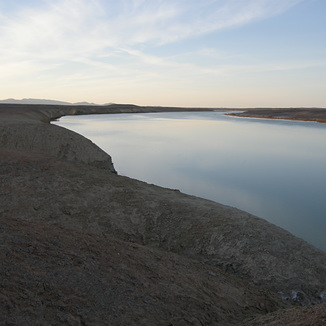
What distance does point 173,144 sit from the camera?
39406 millimetres

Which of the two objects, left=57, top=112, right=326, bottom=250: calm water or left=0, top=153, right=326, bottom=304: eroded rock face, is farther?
left=57, top=112, right=326, bottom=250: calm water

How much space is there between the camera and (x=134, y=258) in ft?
22.4

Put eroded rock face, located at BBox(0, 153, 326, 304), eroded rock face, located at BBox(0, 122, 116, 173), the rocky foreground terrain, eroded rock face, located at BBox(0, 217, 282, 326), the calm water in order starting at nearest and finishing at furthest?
eroded rock face, located at BBox(0, 217, 282, 326), the rocky foreground terrain, eroded rock face, located at BBox(0, 153, 326, 304), the calm water, eroded rock face, located at BBox(0, 122, 116, 173)

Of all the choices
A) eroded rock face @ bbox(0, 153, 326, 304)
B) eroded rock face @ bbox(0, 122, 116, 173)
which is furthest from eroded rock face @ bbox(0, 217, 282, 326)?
eroded rock face @ bbox(0, 122, 116, 173)

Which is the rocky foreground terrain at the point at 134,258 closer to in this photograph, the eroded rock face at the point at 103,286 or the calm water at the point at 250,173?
the eroded rock face at the point at 103,286

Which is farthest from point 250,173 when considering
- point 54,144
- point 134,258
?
point 134,258

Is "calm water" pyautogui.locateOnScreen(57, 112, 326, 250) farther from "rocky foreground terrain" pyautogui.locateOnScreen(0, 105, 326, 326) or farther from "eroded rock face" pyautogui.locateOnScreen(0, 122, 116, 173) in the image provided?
"rocky foreground terrain" pyautogui.locateOnScreen(0, 105, 326, 326)

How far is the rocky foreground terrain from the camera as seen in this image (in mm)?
4660

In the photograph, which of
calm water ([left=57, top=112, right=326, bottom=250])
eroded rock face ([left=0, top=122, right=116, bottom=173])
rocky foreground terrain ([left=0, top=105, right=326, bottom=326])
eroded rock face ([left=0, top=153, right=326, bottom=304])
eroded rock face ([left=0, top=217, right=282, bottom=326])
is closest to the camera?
eroded rock face ([left=0, top=217, right=282, bottom=326])

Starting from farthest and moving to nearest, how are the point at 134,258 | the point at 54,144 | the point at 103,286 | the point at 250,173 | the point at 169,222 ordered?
the point at 250,173 → the point at 54,144 → the point at 169,222 → the point at 134,258 → the point at 103,286

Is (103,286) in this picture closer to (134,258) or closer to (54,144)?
(134,258)

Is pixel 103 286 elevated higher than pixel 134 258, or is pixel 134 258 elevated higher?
pixel 103 286

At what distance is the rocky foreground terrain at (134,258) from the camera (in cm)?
466

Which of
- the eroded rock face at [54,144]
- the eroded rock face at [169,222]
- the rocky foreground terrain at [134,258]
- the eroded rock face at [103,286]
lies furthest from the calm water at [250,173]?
the eroded rock face at [103,286]
